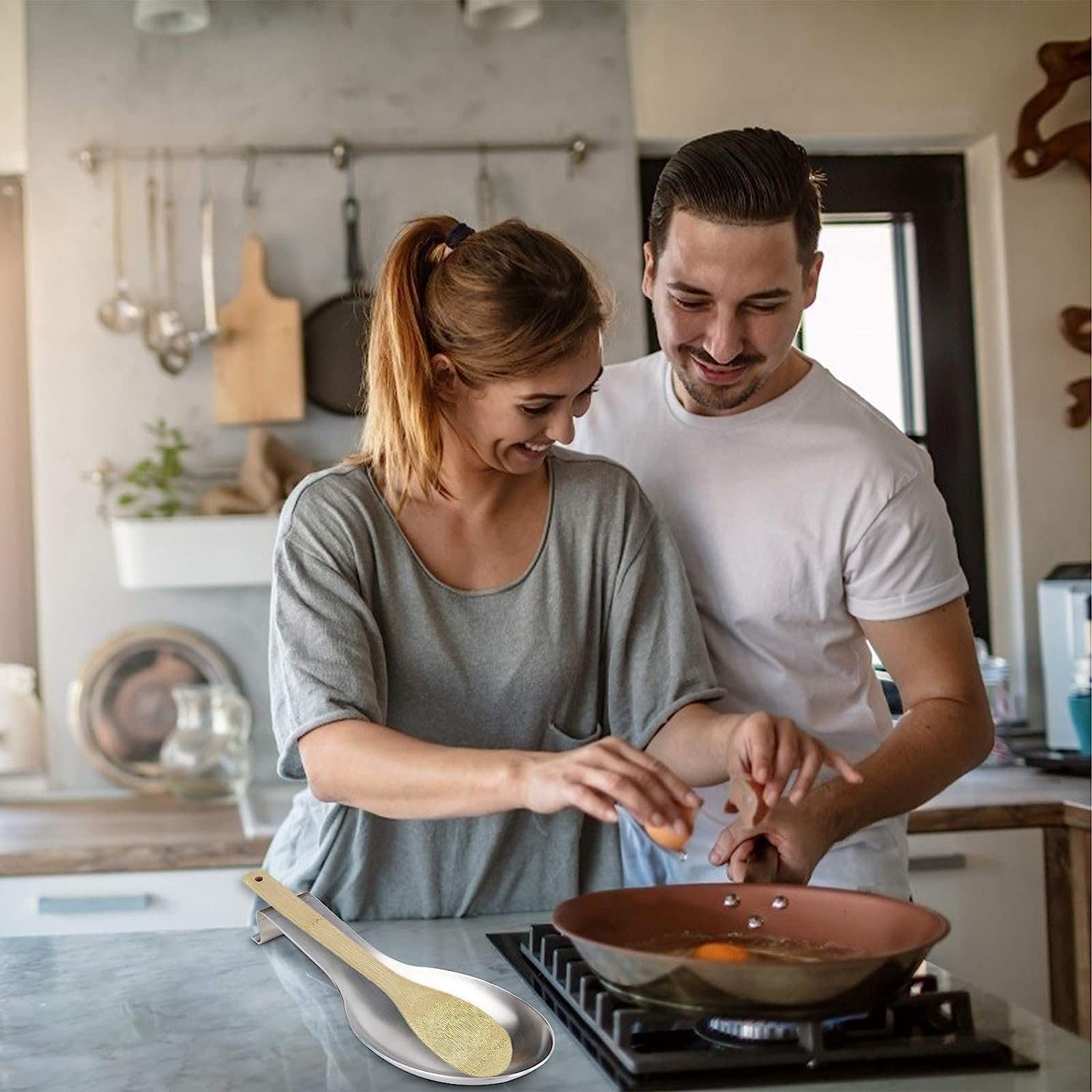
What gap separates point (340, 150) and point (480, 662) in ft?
5.74

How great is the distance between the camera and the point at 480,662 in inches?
59.4

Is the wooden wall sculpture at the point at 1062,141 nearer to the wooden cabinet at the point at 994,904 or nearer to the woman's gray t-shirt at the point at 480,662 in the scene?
the wooden cabinet at the point at 994,904

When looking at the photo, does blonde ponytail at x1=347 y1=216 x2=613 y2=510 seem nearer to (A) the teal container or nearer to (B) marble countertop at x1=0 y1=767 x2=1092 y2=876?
(B) marble countertop at x1=0 y1=767 x2=1092 y2=876

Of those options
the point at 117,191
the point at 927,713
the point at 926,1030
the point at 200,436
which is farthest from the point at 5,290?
the point at 926,1030

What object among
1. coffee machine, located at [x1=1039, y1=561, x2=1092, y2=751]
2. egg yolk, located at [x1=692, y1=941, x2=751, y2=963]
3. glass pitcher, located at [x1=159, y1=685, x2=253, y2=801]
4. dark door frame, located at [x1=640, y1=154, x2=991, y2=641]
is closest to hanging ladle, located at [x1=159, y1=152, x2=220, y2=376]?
glass pitcher, located at [x1=159, y1=685, x2=253, y2=801]

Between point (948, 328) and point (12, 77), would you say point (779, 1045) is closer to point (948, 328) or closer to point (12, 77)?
point (948, 328)

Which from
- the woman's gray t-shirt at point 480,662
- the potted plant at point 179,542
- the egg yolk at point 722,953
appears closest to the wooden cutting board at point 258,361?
the potted plant at point 179,542

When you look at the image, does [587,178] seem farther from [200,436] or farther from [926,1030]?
[926,1030]

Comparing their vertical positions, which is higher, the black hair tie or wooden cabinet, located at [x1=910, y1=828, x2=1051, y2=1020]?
the black hair tie

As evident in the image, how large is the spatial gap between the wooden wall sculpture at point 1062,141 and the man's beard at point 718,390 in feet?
5.61

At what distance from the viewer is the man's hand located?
1374 millimetres

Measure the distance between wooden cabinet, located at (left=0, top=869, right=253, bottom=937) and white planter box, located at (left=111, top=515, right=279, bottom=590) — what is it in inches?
24.3

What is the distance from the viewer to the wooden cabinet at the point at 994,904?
101 inches

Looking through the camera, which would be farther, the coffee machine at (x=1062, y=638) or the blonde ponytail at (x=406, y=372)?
the coffee machine at (x=1062, y=638)
